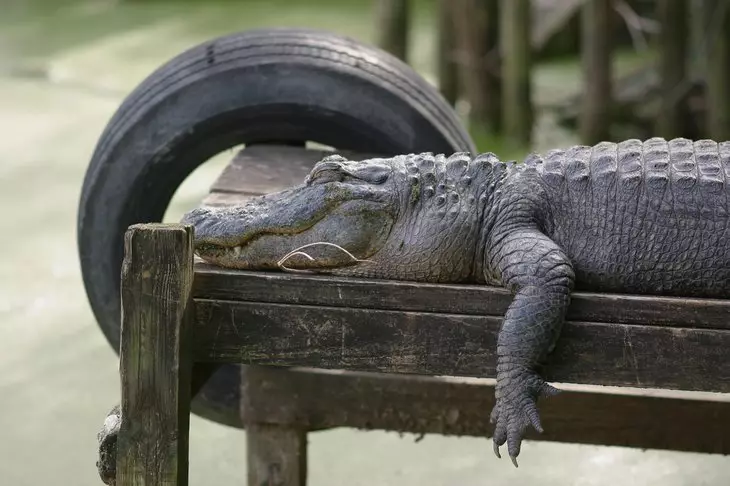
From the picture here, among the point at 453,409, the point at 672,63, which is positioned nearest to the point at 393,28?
the point at 672,63

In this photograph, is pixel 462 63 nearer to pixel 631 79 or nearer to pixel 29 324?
pixel 631 79

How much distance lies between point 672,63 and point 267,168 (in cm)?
358

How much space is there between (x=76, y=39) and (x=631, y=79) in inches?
189

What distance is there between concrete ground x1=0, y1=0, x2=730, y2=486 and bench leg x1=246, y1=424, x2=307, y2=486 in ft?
1.56

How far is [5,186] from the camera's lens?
20.1 ft

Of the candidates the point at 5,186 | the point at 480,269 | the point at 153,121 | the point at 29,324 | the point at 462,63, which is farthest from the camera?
the point at 462,63

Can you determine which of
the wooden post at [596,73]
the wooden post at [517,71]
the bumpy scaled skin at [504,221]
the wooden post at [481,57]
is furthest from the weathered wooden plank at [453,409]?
the wooden post at [481,57]

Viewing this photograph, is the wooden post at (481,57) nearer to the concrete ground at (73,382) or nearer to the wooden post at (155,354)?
the concrete ground at (73,382)

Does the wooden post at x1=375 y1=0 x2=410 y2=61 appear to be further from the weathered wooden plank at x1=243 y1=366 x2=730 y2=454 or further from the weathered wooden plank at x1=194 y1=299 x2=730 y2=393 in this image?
the weathered wooden plank at x1=194 y1=299 x2=730 y2=393

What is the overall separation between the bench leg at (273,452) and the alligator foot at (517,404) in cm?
110

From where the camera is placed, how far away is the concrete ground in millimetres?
3646

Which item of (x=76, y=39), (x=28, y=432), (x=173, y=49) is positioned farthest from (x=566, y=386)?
(x=76, y=39)

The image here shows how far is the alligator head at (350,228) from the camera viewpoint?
239 centimetres

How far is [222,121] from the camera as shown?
122 inches
